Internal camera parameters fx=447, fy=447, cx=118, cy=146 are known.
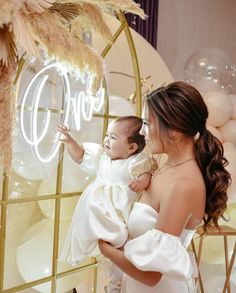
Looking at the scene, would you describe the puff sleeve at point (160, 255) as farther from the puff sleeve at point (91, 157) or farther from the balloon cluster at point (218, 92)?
the balloon cluster at point (218, 92)

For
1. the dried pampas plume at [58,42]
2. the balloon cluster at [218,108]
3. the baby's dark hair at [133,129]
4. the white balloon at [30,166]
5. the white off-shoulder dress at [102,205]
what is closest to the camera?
the dried pampas plume at [58,42]

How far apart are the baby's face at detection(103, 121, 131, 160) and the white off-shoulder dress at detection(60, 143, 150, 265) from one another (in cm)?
3

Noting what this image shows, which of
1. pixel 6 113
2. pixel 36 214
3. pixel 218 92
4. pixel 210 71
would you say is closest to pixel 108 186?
pixel 36 214

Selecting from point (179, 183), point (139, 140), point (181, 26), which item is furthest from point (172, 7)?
point (179, 183)

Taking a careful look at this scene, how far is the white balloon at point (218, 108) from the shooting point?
264cm

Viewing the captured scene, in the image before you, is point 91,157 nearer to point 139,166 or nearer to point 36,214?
point 139,166

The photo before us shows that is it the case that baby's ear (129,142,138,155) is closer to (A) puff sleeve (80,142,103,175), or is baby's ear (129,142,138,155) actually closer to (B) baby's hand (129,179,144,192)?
(A) puff sleeve (80,142,103,175)

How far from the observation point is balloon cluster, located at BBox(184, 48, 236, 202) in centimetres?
264

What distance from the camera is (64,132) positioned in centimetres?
152

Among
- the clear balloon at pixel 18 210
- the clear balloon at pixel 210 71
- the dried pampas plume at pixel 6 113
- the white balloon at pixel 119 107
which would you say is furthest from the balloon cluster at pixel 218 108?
the dried pampas plume at pixel 6 113

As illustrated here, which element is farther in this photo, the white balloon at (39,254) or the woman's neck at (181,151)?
the white balloon at (39,254)

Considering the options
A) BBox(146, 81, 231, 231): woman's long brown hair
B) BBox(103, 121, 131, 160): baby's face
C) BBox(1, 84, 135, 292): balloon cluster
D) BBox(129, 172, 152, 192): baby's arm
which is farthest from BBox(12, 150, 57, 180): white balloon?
BBox(146, 81, 231, 231): woman's long brown hair

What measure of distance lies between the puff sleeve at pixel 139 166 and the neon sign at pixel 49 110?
253mm

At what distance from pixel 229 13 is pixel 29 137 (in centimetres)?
284
